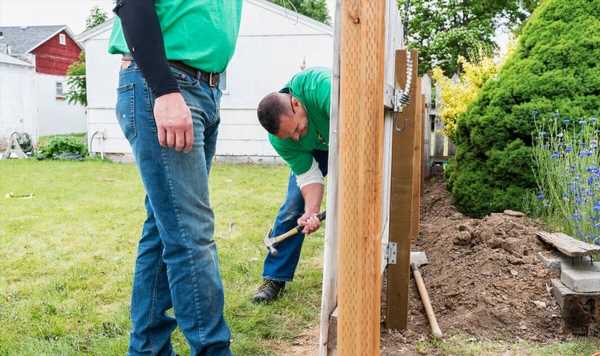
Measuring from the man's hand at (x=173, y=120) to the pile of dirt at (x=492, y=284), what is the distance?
161 centimetres

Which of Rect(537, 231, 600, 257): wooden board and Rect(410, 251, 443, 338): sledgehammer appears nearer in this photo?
Rect(537, 231, 600, 257): wooden board

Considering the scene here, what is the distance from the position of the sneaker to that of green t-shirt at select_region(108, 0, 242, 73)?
1749 mm

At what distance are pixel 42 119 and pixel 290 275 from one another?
3017 centimetres

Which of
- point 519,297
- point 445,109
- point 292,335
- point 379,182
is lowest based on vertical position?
point 292,335

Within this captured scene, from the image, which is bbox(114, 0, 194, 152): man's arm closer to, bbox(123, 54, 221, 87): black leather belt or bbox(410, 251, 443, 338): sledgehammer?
bbox(123, 54, 221, 87): black leather belt

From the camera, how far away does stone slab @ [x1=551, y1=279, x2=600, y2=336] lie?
2521mm

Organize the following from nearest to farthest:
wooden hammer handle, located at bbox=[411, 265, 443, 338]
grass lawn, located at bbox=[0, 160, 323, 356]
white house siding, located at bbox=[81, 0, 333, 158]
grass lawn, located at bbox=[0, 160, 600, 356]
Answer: wooden hammer handle, located at bbox=[411, 265, 443, 338] < grass lawn, located at bbox=[0, 160, 600, 356] < grass lawn, located at bbox=[0, 160, 323, 356] < white house siding, located at bbox=[81, 0, 333, 158]

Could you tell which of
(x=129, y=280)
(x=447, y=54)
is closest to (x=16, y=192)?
(x=129, y=280)

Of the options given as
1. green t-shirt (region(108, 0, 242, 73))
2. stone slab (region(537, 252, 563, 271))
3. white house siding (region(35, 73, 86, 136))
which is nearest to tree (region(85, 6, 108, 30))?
white house siding (region(35, 73, 86, 136))

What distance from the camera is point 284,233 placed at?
350 centimetres

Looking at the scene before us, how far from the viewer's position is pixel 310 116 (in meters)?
2.98

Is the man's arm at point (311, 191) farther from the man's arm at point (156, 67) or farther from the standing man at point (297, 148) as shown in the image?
the man's arm at point (156, 67)

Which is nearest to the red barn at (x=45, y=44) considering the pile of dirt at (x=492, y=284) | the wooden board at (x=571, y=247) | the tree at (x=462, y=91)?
the tree at (x=462, y=91)

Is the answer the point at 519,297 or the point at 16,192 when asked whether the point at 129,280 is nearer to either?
the point at 519,297
